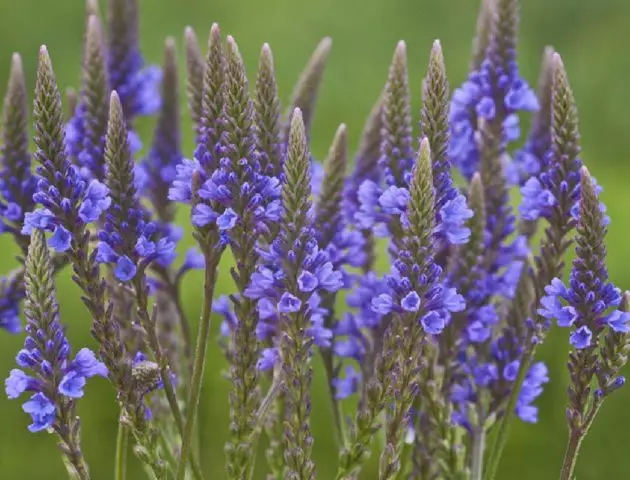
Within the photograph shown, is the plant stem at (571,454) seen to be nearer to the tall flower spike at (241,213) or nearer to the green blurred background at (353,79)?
the tall flower spike at (241,213)

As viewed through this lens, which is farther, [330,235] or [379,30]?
[379,30]

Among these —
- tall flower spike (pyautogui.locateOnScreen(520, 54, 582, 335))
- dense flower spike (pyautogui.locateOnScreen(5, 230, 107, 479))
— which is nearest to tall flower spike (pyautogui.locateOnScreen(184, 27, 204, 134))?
dense flower spike (pyautogui.locateOnScreen(5, 230, 107, 479))

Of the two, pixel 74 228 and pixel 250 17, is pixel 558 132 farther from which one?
pixel 250 17

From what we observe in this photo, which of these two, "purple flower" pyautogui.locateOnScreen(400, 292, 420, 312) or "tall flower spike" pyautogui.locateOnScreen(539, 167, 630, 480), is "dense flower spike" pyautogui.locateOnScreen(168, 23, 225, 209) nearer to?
"purple flower" pyautogui.locateOnScreen(400, 292, 420, 312)

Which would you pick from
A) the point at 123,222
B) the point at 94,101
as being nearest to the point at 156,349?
the point at 123,222

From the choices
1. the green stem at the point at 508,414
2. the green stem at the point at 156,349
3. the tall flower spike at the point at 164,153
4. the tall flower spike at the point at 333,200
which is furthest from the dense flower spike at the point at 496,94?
the green stem at the point at 156,349

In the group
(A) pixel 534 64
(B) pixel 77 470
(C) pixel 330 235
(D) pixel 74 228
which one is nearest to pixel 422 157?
(C) pixel 330 235

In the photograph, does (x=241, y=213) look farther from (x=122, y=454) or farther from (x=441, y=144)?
(x=122, y=454)

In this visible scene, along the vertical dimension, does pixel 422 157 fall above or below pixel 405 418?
above
